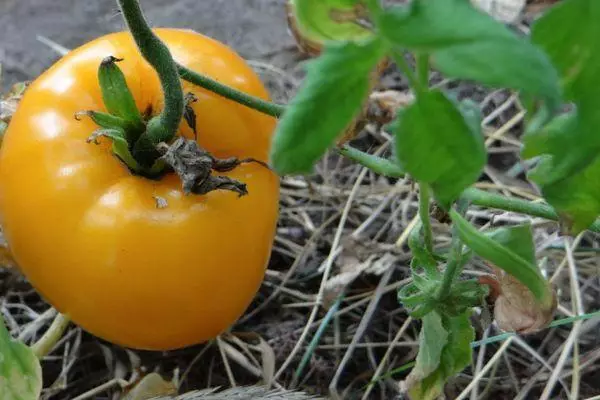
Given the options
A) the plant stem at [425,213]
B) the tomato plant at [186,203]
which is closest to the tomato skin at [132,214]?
the tomato plant at [186,203]

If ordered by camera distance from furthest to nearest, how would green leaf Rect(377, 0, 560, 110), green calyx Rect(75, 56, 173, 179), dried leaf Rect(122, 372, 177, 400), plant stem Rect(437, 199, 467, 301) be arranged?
dried leaf Rect(122, 372, 177, 400)
green calyx Rect(75, 56, 173, 179)
plant stem Rect(437, 199, 467, 301)
green leaf Rect(377, 0, 560, 110)

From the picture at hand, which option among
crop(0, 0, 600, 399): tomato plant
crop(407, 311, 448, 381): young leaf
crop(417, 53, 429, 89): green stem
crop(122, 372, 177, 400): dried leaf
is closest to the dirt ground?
crop(0, 0, 600, 399): tomato plant

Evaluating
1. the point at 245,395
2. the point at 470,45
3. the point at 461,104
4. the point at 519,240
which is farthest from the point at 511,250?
the point at 245,395

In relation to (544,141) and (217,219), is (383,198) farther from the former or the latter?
(544,141)

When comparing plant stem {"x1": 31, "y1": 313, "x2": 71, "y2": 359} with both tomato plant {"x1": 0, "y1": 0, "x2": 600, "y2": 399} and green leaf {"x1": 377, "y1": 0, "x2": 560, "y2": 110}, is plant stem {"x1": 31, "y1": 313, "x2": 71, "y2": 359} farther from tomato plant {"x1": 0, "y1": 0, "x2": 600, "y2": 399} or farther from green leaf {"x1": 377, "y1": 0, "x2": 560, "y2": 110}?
green leaf {"x1": 377, "y1": 0, "x2": 560, "y2": 110}

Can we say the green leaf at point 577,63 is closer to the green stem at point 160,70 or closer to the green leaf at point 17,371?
the green stem at point 160,70

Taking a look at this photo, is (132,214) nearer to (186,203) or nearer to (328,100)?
(186,203)

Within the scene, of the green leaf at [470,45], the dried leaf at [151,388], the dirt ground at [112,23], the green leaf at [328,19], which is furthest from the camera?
the dirt ground at [112,23]
